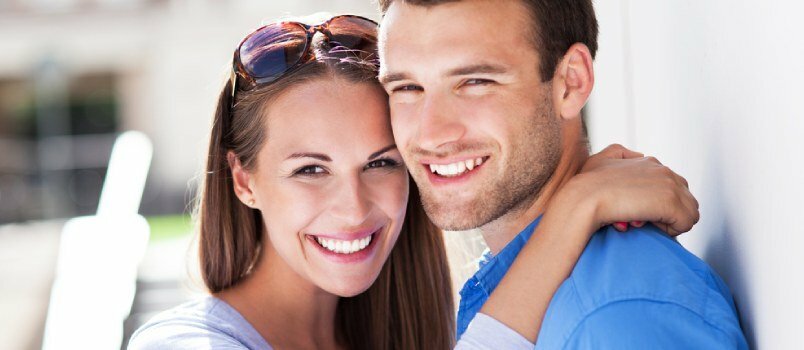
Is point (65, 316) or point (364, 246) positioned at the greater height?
point (364, 246)

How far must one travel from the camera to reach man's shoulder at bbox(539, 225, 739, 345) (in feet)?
4.88

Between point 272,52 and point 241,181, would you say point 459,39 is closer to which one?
point 272,52

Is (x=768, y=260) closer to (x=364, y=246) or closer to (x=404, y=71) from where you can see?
(x=404, y=71)

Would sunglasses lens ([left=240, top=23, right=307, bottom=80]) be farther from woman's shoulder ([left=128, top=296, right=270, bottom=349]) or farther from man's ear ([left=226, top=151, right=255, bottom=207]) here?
woman's shoulder ([left=128, top=296, right=270, bottom=349])

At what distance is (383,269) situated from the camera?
2.90 metres

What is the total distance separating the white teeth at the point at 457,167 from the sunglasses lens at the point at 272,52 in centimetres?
60

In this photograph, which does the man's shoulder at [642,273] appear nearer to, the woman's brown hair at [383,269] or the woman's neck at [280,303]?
the woman's brown hair at [383,269]

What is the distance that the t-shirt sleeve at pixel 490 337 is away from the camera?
5.73 feet

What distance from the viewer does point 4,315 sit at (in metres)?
7.06

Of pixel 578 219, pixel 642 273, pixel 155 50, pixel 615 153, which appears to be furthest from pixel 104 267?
pixel 155 50

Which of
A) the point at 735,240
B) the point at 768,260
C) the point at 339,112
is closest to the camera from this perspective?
the point at 768,260

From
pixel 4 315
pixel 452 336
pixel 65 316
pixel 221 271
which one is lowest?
pixel 4 315

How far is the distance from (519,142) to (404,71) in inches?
10.4

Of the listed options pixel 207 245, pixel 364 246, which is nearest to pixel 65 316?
pixel 207 245
